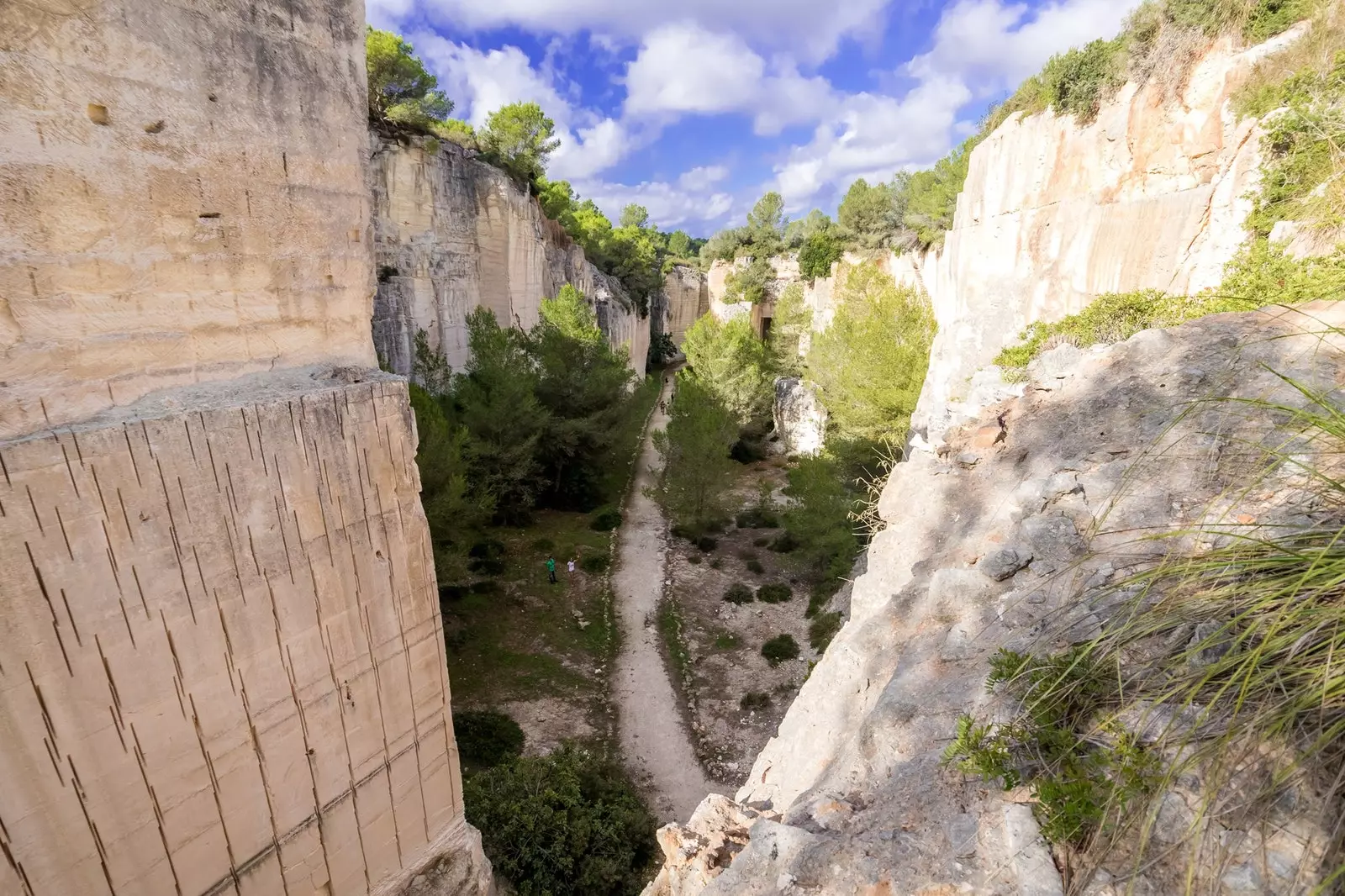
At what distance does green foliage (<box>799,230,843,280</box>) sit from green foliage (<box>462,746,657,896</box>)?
87.0 feet

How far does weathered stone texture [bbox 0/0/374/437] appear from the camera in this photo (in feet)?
8.32

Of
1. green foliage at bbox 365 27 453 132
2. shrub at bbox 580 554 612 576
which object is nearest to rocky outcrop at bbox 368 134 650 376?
green foliage at bbox 365 27 453 132

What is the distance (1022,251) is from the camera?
13.4 metres

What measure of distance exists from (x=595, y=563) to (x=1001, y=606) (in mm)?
13679

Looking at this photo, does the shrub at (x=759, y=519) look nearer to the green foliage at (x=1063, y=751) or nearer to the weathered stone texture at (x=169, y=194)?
the weathered stone texture at (x=169, y=194)

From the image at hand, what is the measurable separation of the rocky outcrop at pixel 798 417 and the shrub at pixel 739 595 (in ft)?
31.3

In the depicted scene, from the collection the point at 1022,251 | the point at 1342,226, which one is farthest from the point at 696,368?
the point at 1342,226

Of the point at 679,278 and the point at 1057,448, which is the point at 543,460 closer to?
the point at 1057,448

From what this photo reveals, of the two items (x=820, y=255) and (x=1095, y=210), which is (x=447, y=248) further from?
(x=820, y=255)

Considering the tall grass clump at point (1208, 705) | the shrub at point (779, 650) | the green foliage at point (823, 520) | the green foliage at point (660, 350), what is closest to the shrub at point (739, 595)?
the green foliage at point (823, 520)

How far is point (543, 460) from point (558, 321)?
4418 mm

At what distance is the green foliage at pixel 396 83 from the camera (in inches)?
656

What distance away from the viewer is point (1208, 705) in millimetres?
1508

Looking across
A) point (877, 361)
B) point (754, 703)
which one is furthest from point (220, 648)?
point (877, 361)
